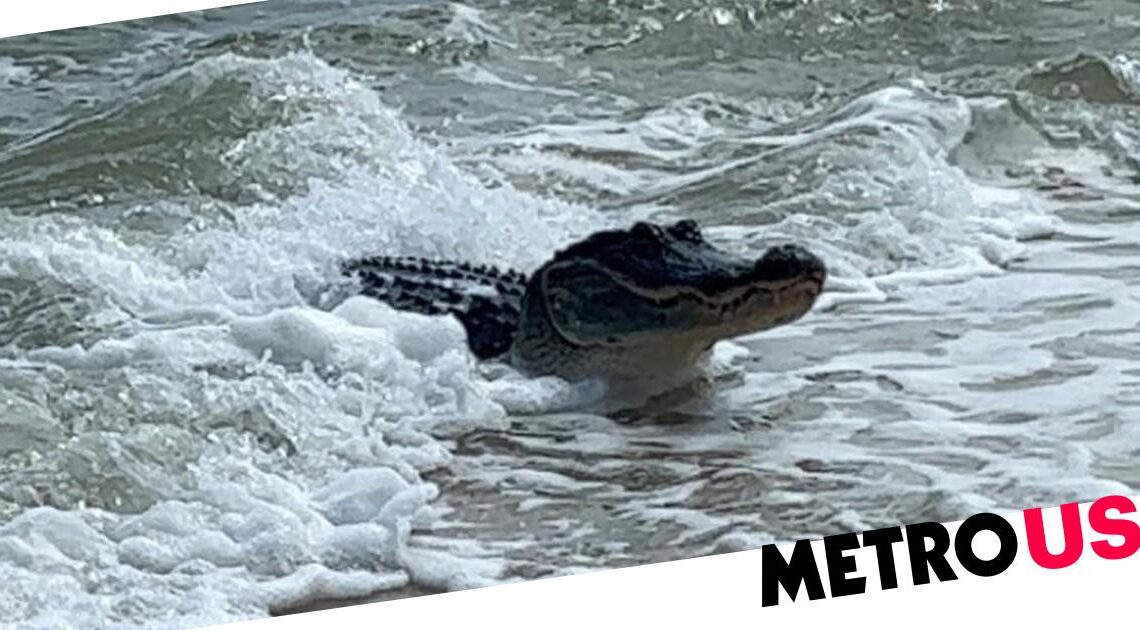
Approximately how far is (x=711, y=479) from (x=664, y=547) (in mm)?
311

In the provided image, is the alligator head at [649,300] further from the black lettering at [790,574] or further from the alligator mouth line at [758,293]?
the black lettering at [790,574]

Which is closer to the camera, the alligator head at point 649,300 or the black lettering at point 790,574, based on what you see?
the black lettering at point 790,574

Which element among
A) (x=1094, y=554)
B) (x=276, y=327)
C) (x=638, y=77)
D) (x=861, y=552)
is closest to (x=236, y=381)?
(x=276, y=327)

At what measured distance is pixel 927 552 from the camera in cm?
318

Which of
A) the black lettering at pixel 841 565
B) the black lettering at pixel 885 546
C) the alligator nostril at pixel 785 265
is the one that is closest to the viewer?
the black lettering at pixel 841 565

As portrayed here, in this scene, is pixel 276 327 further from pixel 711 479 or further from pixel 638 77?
pixel 638 77

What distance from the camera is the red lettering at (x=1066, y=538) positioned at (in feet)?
9.74

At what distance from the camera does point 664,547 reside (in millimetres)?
3457

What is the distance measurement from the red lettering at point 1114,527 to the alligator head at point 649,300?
84cm

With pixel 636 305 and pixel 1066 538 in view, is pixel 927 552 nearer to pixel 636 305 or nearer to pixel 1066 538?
pixel 1066 538

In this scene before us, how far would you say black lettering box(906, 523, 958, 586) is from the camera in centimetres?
298

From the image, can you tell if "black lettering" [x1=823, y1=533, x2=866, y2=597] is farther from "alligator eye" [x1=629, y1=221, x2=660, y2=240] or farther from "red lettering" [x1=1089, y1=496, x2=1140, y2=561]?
"alligator eye" [x1=629, y1=221, x2=660, y2=240]

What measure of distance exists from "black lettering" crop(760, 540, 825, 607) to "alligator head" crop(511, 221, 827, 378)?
79 centimetres

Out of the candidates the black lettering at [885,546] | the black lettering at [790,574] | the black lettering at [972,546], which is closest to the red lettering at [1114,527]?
the black lettering at [972,546]
